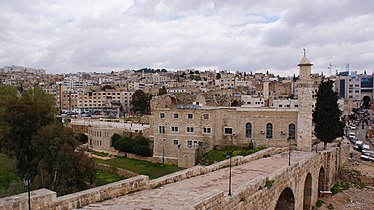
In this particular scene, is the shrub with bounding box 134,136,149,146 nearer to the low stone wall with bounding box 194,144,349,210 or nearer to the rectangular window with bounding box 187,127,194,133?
the rectangular window with bounding box 187,127,194,133

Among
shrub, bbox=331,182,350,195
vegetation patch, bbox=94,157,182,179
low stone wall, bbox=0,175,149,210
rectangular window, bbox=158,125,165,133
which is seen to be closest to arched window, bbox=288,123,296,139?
shrub, bbox=331,182,350,195

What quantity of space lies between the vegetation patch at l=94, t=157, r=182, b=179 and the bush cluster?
880 millimetres

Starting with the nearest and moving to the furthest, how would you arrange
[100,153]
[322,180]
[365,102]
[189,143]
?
[322,180], [189,143], [100,153], [365,102]

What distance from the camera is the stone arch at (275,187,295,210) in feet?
52.1

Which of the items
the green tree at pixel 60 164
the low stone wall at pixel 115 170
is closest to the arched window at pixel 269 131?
the low stone wall at pixel 115 170

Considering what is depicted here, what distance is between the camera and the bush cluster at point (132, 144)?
31.6 meters

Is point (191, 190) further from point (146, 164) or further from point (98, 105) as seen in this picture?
point (98, 105)

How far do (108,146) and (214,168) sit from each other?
75.2 ft

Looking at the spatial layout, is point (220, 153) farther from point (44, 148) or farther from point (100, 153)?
point (100, 153)

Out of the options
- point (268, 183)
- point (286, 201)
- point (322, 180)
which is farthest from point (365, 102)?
point (268, 183)

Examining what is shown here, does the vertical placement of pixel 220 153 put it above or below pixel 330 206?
above

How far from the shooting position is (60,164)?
57.2 ft

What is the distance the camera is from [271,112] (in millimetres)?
26344

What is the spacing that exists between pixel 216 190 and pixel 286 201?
7.96 meters
